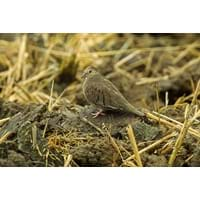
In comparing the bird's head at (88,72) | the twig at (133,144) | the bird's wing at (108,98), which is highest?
the bird's head at (88,72)

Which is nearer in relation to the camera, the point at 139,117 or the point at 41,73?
the point at 139,117

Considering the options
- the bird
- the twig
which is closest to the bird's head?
the bird

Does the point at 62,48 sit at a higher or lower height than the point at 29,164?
higher

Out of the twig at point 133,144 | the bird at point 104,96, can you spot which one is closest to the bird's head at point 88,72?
the bird at point 104,96

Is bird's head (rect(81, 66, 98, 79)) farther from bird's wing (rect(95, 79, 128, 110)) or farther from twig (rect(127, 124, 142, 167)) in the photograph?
twig (rect(127, 124, 142, 167))

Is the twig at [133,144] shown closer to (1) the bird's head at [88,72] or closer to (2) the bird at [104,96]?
(2) the bird at [104,96]

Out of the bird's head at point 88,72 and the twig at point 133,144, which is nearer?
the twig at point 133,144
